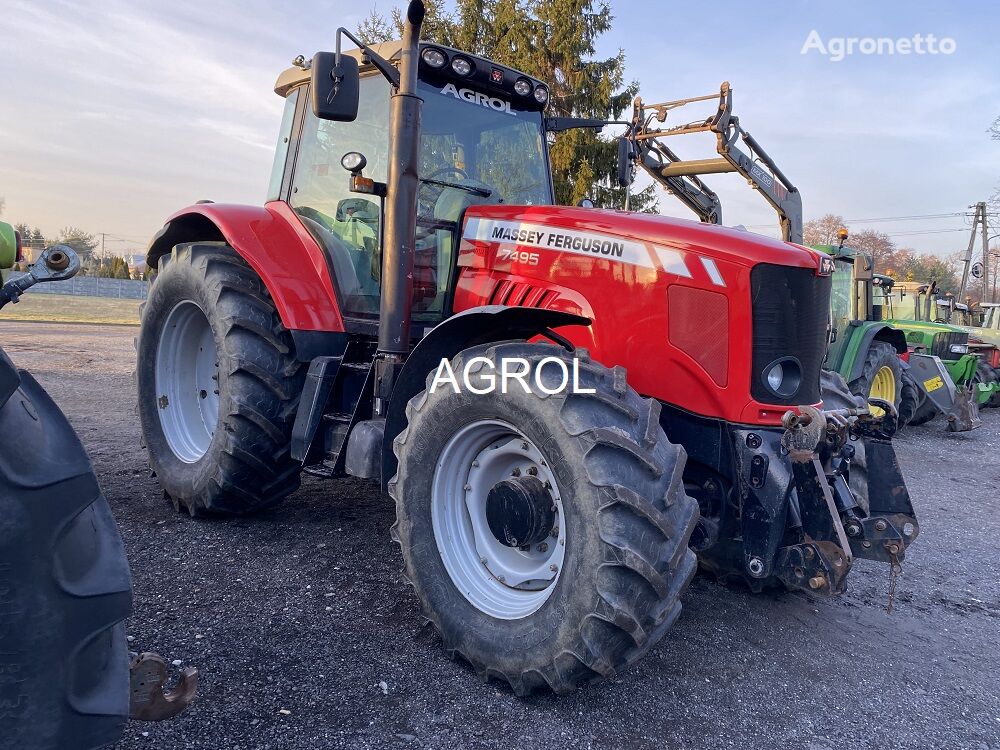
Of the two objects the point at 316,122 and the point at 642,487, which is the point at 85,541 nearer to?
the point at 642,487

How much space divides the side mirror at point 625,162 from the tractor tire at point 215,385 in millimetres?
2144

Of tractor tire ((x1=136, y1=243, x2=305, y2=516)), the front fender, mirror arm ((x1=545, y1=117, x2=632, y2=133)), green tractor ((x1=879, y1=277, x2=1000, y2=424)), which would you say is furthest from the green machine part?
green tractor ((x1=879, y1=277, x2=1000, y2=424))

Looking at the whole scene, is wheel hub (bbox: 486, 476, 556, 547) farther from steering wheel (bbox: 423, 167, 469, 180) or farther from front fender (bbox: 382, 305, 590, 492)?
steering wheel (bbox: 423, 167, 469, 180)

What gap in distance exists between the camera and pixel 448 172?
12.8ft

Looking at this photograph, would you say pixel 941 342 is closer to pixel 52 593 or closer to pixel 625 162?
pixel 625 162

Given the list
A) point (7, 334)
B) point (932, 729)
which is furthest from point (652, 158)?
point (7, 334)

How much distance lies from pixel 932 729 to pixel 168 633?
2.84m

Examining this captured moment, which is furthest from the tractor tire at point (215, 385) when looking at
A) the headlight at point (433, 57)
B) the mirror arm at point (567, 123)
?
the mirror arm at point (567, 123)

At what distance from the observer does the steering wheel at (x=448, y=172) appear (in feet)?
12.5

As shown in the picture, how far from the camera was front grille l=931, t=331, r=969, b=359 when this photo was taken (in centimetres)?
1191

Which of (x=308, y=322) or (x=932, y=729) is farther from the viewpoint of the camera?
(x=308, y=322)

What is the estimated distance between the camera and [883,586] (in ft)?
13.4

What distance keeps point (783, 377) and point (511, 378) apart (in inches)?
47.7

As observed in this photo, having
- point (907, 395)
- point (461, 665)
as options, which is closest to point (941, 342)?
point (907, 395)
